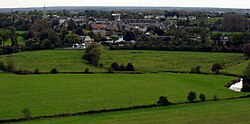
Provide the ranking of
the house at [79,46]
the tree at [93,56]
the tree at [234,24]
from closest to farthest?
the tree at [93,56] < the house at [79,46] < the tree at [234,24]

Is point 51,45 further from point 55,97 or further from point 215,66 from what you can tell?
point 55,97

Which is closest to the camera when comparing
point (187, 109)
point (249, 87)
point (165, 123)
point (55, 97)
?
point (165, 123)

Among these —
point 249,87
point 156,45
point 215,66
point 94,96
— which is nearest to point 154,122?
point 94,96

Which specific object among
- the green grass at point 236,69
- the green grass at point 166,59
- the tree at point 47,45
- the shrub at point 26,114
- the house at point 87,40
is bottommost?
the house at point 87,40

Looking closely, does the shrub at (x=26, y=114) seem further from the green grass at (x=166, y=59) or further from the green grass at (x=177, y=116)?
the green grass at (x=166, y=59)

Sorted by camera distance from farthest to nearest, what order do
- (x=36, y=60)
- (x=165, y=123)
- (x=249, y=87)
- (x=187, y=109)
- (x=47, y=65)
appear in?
(x=36, y=60) < (x=47, y=65) < (x=249, y=87) < (x=187, y=109) < (x=165, y=123)

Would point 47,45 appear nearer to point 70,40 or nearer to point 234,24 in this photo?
point 70,40

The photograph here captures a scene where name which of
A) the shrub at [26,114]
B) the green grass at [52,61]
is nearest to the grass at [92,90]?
the shrub at [26,114]

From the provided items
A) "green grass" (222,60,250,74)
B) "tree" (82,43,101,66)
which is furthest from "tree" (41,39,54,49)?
"green grass" (222,60,250,74)
